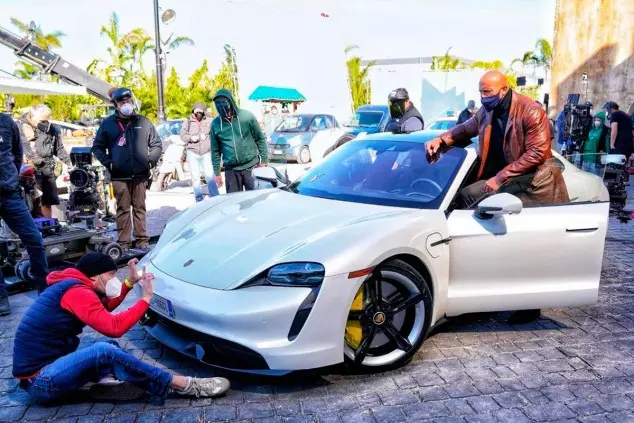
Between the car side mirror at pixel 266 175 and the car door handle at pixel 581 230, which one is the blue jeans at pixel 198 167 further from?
the car door handle at pixel 581 230

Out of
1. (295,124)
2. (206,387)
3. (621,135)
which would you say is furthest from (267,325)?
(295,124)

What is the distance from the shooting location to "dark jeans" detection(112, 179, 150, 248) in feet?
23.0

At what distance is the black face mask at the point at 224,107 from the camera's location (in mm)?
7160

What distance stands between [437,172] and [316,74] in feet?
85.3

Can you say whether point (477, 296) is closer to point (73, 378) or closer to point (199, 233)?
point (199, 233)

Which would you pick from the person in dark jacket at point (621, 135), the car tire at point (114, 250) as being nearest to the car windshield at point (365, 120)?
the person in dark jacket at point (621, 135)

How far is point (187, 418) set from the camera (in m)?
3.34

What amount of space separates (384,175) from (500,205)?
1.01 metres

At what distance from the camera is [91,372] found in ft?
11.1

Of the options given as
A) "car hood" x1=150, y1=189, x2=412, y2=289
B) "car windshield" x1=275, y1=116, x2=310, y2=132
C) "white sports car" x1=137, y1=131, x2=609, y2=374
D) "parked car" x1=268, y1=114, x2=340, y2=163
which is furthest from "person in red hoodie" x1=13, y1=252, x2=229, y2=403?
"car windshield" x1=275, y1=116, x2=310, y2=132

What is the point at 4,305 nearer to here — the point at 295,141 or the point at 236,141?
the point at 236,141

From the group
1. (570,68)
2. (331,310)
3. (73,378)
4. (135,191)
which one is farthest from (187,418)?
(570,68)

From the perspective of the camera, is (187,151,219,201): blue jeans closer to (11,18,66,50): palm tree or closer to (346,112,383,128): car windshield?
(346,112,383,128): car windshield

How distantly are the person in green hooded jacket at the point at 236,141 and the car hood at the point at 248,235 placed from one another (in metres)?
2.59
